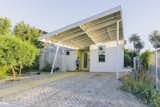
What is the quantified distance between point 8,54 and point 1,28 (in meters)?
11.4

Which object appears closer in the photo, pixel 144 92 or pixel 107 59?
pixel 144 92

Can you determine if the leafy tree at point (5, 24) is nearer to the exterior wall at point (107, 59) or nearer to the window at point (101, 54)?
the exterior wall at point (107, 59)

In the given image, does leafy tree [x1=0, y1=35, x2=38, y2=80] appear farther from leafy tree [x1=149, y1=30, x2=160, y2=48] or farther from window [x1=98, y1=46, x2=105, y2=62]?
leafy tree [x1=149, y1=30, x2=160, y2=48]

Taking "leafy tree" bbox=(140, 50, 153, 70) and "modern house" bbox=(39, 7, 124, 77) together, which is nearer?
"leafy tree" bbox=(140, 50, 153, 70)

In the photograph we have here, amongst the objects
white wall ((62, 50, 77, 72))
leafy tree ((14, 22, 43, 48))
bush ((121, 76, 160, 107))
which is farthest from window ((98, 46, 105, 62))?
bush ((121, 76, 160, 107))

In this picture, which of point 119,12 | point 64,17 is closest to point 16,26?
point 64,17

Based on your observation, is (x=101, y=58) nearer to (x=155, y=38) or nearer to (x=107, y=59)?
(x=107, y=59)

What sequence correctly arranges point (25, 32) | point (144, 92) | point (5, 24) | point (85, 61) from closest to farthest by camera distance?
1. point (144, 92)
2. point (5, 24)
3. point (85, 61)
4. point (25, 32)

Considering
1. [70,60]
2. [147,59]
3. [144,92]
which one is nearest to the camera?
[144,92]

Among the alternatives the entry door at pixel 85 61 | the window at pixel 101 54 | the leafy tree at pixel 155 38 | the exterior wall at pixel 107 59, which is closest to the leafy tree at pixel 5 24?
the entry door at pixel 85 61

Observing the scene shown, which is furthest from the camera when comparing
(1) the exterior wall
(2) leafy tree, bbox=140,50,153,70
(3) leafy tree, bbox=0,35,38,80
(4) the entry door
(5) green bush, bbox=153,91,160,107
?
(4) the entry door

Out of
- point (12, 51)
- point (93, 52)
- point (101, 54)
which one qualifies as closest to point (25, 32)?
point (93, 52)

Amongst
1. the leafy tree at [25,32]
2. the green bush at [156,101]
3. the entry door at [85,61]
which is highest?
the leafy tree at [25,32]

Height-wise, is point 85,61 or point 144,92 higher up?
point 85,61
